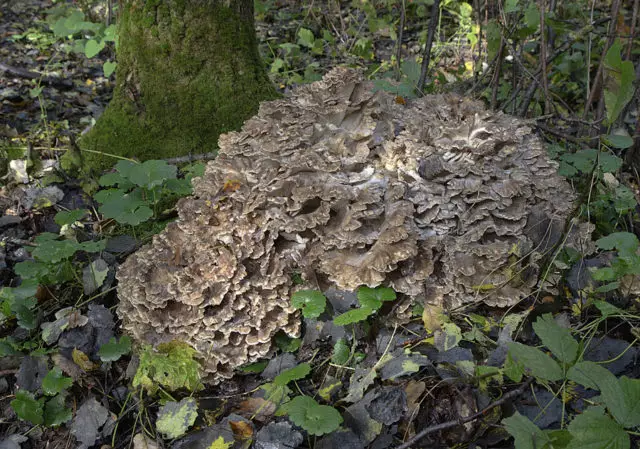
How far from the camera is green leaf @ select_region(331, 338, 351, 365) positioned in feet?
10.3

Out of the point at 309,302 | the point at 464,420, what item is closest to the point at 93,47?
the point at 309,302

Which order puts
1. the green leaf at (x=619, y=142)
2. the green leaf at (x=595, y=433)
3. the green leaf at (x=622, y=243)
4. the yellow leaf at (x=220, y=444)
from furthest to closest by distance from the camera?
1. the green leaf at (x=619, y=142)
2. the green leaf at (x=622, y=243)
3. the yellow leaf at (x=220, y=444)
4. the green leaf at (x=595, y=433)

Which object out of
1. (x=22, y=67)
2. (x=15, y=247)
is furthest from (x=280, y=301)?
(x=22, y=67)

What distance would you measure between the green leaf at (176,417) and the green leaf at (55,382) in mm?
599

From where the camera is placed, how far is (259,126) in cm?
367

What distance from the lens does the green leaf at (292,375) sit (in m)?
2.87

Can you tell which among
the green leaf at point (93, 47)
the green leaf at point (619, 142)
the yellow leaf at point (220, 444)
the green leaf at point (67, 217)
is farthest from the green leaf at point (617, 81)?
the green leaf at point (93, 47)

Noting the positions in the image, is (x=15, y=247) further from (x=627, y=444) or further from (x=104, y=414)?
(x=627, y=444)

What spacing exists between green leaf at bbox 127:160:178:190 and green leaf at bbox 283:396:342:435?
2.17 m

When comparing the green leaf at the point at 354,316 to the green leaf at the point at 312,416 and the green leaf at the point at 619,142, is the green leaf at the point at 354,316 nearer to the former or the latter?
the green leaf at the point at 312,416

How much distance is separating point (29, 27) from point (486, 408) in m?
11.1

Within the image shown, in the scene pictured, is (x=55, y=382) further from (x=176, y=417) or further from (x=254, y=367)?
(x=254, y=367)

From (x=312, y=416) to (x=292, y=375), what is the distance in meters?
0.40

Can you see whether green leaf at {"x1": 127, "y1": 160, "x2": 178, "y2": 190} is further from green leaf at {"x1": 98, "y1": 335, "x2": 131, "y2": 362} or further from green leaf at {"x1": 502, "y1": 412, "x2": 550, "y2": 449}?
green leaf at {"x1": 502, "y1": 412, "x2": 550, "y2": 449}
